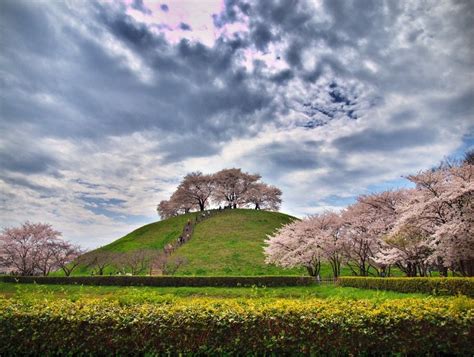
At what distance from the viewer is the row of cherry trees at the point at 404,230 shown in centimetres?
2191

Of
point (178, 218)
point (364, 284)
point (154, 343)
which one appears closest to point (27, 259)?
point (178, 218)

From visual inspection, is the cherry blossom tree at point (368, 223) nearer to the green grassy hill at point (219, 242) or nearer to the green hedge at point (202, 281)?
the green hedge at point (202, 281)

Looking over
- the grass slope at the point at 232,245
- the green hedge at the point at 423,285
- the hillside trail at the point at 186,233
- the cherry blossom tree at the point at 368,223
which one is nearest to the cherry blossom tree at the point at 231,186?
the hillside trail at the point at 186,233

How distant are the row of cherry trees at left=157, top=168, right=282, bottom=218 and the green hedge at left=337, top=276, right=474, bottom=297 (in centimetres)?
5877

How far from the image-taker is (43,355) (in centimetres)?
860

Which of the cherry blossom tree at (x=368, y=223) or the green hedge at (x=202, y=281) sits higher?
the cherry blossom tree at (x=368, y=223)

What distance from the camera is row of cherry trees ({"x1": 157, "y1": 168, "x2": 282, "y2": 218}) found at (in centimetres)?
8445

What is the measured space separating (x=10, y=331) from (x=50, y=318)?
3.82 feet

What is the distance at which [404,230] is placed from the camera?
26.1 metres

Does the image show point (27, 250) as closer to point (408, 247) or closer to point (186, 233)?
point (186, 233)

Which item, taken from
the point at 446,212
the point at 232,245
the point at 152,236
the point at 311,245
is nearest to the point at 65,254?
the point at 152,236

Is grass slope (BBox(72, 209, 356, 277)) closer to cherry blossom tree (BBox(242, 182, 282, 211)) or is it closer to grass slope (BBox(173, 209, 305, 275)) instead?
grass slope (BBox(173, 209, 305, 275))

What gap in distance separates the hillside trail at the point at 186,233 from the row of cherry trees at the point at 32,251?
43.0 feet

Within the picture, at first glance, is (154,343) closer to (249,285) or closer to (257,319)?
(257,319)
